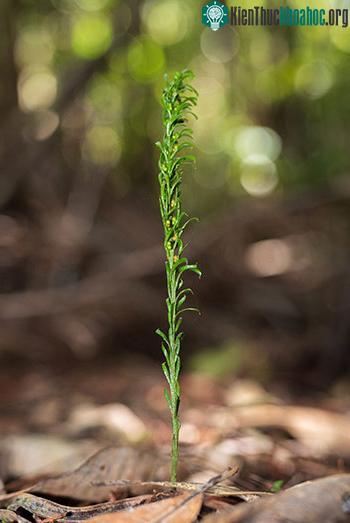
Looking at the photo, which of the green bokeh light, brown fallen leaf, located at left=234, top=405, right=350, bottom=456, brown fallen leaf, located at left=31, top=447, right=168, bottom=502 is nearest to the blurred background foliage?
the green bokeh light

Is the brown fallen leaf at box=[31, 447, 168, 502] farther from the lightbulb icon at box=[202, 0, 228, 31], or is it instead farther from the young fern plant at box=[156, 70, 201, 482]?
the lightbulb icon at box=[202, 0, 228, 31]

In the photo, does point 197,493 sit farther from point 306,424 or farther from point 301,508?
point 306,424

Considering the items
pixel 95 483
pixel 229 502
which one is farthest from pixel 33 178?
pixel 229 502

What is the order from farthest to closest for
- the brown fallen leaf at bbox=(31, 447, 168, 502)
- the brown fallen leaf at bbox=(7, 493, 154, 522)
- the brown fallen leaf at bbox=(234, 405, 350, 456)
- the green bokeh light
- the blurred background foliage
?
the green bokeh light < the blurred background foliage < the brown fallen leaf at bbox=(234, 405, 350, 456) < the brown fallen leaf at bbox=(31, 447, 168, 502) < the brown fallen leaf at bbox=(7, 493, 154, 522)

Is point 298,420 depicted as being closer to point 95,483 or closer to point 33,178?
point 95,483

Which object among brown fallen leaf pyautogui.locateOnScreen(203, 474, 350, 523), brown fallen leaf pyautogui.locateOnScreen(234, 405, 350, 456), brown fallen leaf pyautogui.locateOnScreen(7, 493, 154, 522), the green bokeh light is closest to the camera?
brown fallen leaf pyautogui.locateOnScreen(203, 474, 350, 523)

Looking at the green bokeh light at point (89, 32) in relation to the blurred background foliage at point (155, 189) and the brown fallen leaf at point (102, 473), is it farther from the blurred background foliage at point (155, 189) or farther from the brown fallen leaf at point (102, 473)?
the brown fallen leaf at point (102, 473)
